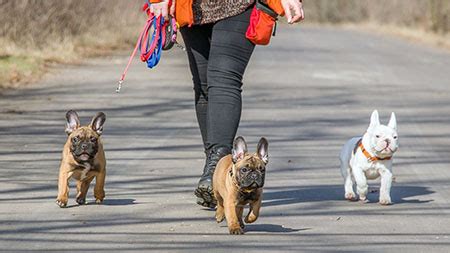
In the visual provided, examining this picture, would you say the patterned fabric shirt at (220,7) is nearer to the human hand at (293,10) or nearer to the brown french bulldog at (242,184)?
the human hand at (293,10)

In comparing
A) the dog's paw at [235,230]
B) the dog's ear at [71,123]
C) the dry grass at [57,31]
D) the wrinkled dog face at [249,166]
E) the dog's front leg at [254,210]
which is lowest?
the dry grass at [57,31]

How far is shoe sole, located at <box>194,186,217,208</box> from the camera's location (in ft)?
25.0

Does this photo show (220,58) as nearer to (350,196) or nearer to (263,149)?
(263,149)

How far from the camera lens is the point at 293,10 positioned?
7.61 m

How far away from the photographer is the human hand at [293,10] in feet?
24.7

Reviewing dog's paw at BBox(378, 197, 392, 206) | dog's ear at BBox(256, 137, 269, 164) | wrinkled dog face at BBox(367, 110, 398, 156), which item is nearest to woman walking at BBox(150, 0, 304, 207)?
dog's ear at BBox(256, 137, 269, 164)

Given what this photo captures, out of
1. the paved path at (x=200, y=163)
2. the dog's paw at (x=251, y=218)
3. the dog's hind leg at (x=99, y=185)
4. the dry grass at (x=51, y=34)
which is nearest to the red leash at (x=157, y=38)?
the dog's hind leg at (x=99, y=185)

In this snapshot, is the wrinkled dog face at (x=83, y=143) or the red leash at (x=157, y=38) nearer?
the wrinkled dog face at (x=83, y=143)

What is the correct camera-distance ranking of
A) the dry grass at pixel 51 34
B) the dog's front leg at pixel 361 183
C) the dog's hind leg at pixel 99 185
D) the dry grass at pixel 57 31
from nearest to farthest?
the dog's hind leg at pixel 99 185
the dog's front leg at pixel 361 183
the dry grass at pixel 51 34
the dry grass at pixel 57 31

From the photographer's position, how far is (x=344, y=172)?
28.7 ft

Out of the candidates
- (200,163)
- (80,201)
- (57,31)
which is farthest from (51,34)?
(80,201)

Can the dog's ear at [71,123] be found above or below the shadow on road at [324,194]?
above

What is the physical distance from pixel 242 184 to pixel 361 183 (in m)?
1.88

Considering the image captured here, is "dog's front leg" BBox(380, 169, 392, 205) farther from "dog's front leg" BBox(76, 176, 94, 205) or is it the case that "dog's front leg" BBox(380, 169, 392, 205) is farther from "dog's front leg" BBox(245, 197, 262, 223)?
"dog's front leg" BBox(76, 176, 94, 205)
